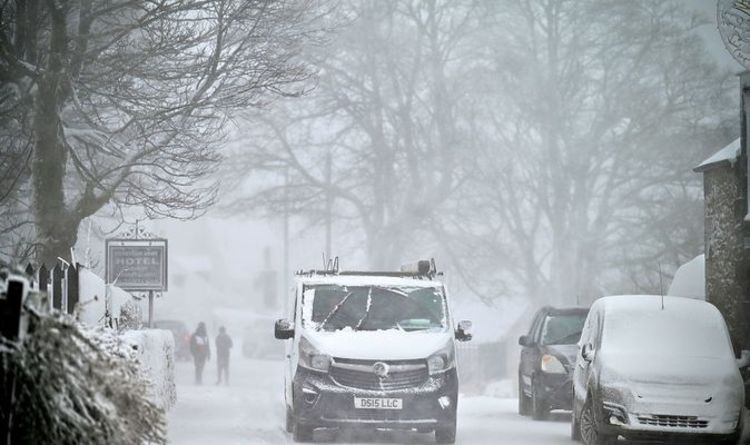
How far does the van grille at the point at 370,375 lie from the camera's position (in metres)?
16.1

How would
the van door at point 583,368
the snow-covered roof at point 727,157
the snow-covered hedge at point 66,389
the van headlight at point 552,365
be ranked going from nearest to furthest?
1. the snow-covered hedge at point 66,389
2. the van door at point 583,368
3. the van headlight at point 552,365
4. the snow-covered roof at point 727,157

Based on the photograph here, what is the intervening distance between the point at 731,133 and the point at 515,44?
29.7 ft

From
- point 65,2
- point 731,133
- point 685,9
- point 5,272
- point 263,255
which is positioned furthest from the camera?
point 263,255

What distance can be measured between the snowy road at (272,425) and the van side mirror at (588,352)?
1090 millimetres

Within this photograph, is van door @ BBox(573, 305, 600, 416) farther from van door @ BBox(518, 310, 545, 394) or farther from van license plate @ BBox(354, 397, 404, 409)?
van door @ BBox(518, 310, 545, 394)

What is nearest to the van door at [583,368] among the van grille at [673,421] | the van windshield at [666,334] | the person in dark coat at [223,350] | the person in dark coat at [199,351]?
the van windshield at [666,334]

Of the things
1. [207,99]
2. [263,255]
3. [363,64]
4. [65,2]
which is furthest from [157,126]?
[263,255]

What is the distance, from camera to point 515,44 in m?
54.6

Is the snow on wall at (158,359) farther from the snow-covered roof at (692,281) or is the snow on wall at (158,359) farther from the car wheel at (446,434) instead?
the snow-covered roof at (692,281)

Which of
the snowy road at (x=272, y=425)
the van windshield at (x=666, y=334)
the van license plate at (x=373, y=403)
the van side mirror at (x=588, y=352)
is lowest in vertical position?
the snowy road at (x=272, y=425)

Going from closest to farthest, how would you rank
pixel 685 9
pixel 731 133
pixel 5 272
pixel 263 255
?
pixel 5 272 → pixel 731 133 → pixel 685 9 → pixel 263 255

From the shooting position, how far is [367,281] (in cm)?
1759

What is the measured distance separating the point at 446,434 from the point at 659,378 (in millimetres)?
2528

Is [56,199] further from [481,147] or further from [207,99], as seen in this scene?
[481,147]
